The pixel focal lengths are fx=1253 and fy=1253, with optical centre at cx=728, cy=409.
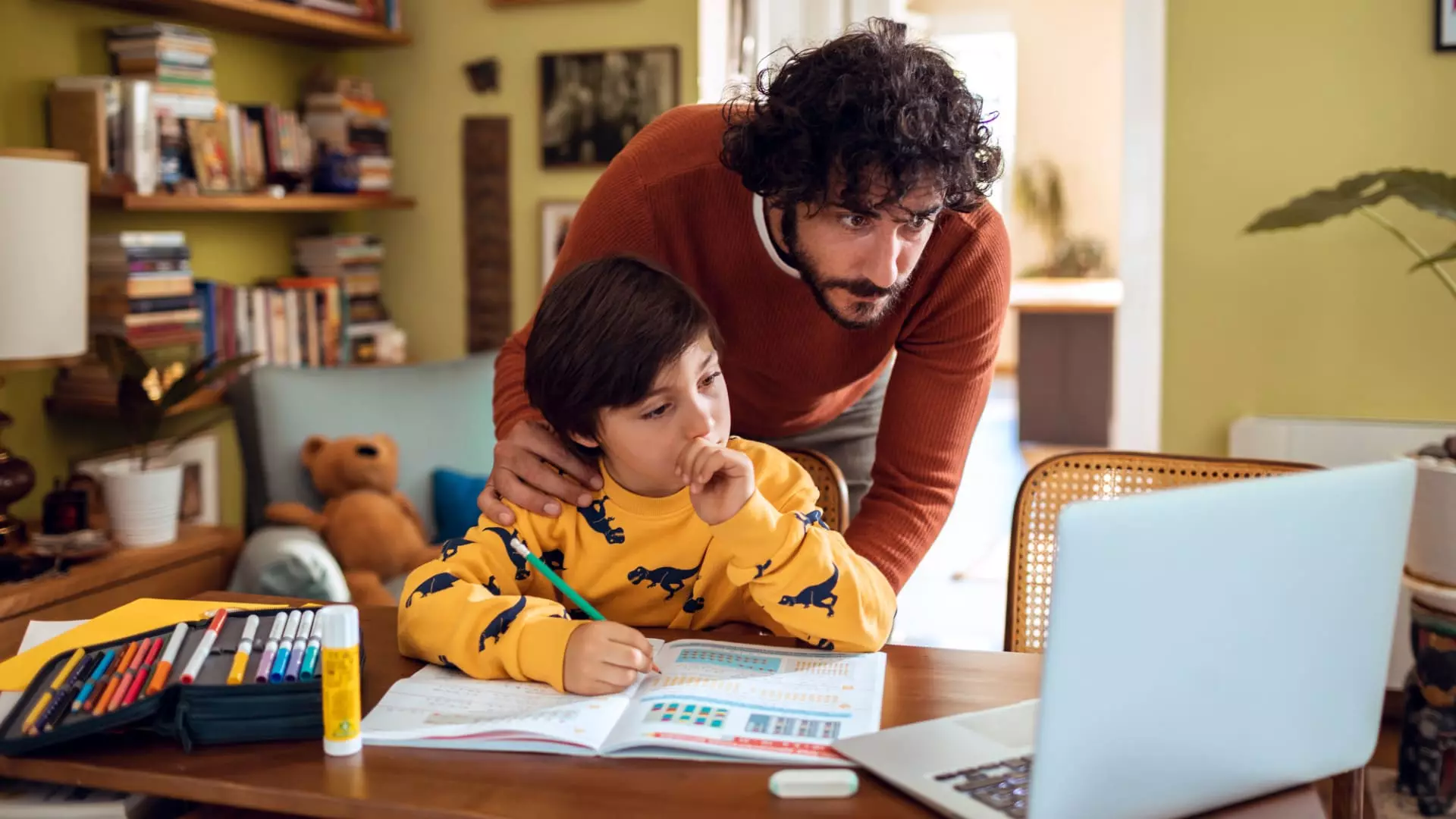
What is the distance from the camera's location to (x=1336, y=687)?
89cm

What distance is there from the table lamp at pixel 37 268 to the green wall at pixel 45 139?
49 cm

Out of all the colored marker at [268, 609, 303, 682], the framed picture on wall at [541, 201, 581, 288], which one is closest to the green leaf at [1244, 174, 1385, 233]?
the framed picture on wall at [541, 201, 581, 288]

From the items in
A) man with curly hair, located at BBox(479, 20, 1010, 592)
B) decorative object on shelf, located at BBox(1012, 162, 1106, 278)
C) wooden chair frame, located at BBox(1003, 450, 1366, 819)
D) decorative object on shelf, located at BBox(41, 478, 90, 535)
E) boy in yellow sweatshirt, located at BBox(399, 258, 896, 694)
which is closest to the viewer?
boy in yellow sweatshirt, located at BBox(399, 258, 896, 694)

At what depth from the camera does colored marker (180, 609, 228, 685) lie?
101 cm

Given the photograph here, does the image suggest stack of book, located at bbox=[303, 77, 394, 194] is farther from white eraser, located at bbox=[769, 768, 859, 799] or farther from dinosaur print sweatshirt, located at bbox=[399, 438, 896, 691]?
white eraser, located at bbox=[769, 768, 859, 799]

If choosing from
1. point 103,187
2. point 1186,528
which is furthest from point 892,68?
point 103,187

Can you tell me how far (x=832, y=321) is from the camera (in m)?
1.64

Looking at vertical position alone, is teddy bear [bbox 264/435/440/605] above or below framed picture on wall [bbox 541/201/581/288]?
below

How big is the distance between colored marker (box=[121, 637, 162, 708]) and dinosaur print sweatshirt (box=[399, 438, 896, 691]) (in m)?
0.21

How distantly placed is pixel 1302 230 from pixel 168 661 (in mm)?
2687

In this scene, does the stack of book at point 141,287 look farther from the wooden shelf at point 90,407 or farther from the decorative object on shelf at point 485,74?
the decorative object on shelf at point 485,74

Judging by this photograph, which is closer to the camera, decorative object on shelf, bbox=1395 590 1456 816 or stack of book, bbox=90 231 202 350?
decorative object on shelf, bbox=1395 590 1456 816

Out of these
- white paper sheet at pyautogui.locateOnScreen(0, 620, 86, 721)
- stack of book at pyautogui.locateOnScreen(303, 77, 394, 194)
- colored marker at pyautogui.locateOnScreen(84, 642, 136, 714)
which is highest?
stack of book at pyautogui.locateOnScreen(303, 77, 394, 194)

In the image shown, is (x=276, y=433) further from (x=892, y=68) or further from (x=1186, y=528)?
(x=1186, y=528)
